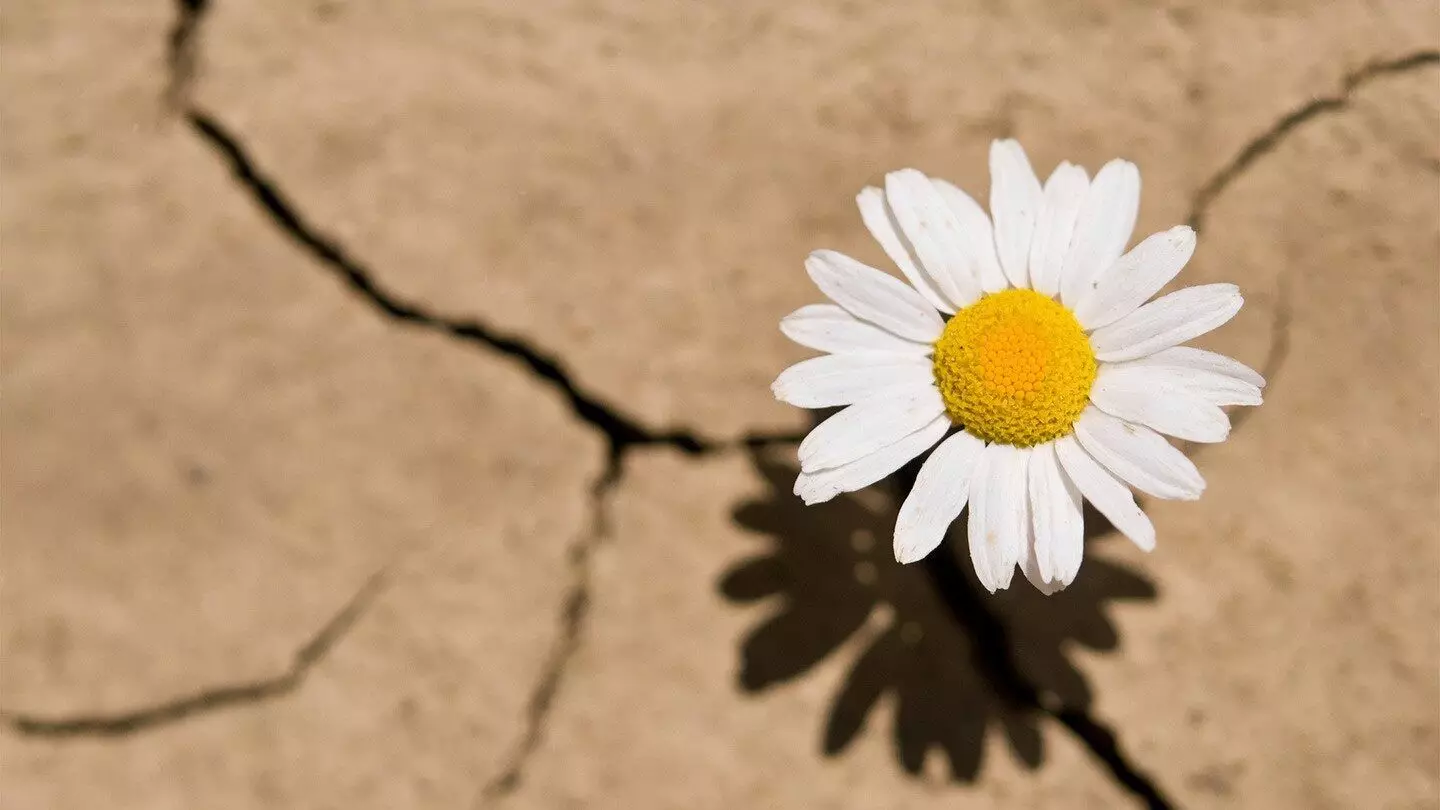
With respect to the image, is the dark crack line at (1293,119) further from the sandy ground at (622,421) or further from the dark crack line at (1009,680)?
the dark crack line at (1009,680)

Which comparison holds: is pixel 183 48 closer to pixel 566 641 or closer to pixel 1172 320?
pixel 566 641

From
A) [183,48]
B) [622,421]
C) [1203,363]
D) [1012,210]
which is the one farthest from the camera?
[183,48]

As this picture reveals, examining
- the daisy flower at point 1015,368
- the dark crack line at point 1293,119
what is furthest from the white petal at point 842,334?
the dark crack line at point 1293,119

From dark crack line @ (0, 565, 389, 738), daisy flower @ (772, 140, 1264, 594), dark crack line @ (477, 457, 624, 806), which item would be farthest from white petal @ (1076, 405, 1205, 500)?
dark crack line @ (0, 565, 389, 738)

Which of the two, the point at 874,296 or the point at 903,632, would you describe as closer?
the point at 874,296

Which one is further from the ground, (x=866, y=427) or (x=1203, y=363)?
(x=1203, y=363)

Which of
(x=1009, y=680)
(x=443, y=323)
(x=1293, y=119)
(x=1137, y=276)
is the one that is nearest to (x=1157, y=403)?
(x=1137, y=276)

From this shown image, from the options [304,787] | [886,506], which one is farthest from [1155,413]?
[304,787]
